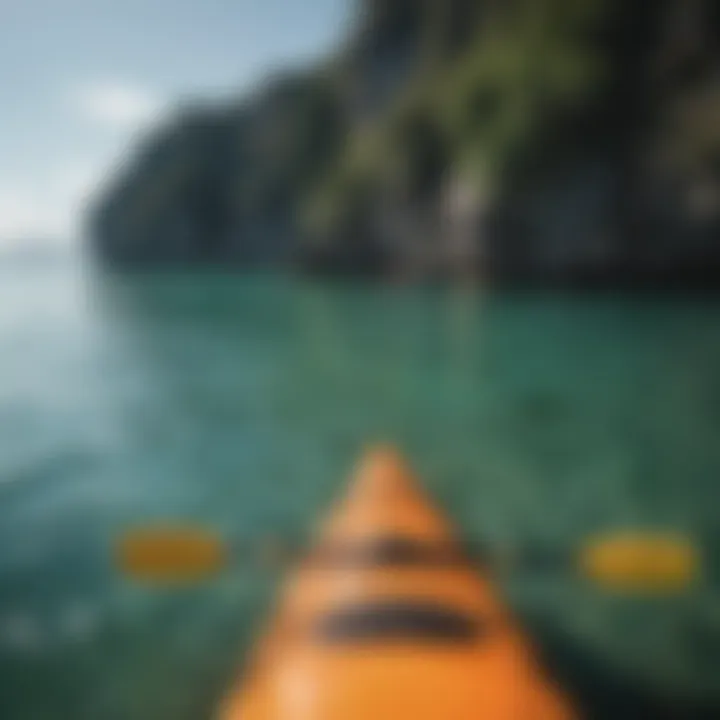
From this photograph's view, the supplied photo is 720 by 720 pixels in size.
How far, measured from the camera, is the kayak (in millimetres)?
731

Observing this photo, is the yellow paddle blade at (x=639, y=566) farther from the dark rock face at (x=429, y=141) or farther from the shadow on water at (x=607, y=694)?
the dark rock face at (x=429, y=141)

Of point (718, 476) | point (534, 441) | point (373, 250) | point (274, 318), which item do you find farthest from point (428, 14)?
point (718, 476)

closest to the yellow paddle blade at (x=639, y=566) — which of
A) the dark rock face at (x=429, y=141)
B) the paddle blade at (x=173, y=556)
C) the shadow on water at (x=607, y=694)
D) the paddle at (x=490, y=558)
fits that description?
the paddle at (x=490, y=558)

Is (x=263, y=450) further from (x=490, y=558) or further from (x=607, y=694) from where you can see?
(x=607, y=694)

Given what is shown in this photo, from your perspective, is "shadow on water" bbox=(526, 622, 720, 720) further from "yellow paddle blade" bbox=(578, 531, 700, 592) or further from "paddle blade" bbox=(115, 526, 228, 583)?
"paddle blade" bbox=(115, 526, 228, 583)

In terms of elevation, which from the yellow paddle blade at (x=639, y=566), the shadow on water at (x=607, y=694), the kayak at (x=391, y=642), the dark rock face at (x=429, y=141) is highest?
the dark rock face at (x=429, y=141)

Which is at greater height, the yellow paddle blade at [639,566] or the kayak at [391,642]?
the kayak at [391,642]

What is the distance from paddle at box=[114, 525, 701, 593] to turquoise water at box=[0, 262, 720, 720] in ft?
0.08

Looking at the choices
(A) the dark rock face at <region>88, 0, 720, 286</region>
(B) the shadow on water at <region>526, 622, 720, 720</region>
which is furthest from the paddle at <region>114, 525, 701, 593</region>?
(A) the dark rock face at <region>88, 0, 720, 286</region>

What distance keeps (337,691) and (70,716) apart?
400 millimetres

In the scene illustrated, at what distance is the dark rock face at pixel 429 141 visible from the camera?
1193 millimetres

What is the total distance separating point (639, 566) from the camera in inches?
40.9

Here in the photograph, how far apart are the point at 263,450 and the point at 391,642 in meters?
0.72

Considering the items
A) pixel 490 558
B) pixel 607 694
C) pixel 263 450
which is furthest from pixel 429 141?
pixel 607 694
